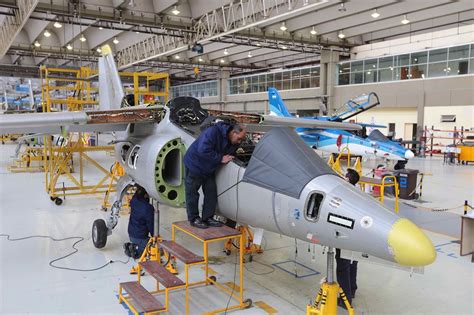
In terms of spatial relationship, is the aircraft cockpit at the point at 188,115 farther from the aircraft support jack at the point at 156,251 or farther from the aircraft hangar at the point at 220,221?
the aircraft support jack at the point at 156,251

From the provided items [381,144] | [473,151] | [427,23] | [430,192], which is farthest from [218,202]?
[427,23]

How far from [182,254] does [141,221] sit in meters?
2.29

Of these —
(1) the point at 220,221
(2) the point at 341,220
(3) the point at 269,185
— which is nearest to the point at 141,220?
(1) the point at 220,221

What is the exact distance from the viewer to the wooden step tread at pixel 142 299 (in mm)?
4965

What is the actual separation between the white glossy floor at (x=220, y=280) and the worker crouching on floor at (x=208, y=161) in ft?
4.47

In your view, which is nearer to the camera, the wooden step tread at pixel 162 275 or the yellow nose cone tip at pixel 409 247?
the yellow nose cone tip at pixel 409 247

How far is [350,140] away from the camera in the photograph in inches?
768

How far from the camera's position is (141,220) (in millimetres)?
7555

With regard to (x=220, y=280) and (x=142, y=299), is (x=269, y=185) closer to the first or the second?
(x=142, y=299)

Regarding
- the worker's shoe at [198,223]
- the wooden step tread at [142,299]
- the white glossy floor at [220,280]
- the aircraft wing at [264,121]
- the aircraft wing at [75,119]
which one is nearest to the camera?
the wooden step tread at [142,299]

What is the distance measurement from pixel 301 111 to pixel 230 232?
34.3m

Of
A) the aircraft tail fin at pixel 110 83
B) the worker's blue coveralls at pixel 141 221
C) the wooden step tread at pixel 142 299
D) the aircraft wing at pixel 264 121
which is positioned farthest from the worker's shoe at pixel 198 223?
the aircraft tail fin at pixel 110 83

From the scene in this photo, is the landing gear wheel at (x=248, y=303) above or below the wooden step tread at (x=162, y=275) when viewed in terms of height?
below

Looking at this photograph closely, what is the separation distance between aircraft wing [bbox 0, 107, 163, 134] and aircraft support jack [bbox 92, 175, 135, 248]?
1.68m
